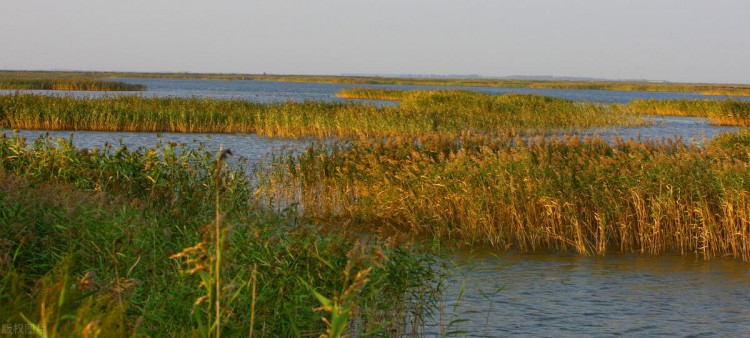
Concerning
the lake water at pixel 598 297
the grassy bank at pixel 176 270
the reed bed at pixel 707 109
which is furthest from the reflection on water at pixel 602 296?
the reed bed at pixel 707 109

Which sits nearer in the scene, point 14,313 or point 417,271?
point 14,313

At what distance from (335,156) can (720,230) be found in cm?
737

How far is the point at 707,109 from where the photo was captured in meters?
51.1

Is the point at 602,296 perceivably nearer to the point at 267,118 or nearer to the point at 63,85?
the point at 267,118

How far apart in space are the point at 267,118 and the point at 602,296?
1001 inches

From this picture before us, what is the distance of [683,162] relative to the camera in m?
13.7

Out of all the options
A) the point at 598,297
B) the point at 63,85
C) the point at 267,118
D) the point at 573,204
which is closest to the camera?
the point at 598,297

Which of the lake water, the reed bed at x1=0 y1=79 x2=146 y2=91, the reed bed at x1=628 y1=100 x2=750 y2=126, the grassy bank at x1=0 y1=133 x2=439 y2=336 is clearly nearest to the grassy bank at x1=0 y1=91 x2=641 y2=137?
the reed bed at x1=628 y1=100 x2=750 y2=126

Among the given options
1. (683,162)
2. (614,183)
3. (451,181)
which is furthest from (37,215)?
(683,162)

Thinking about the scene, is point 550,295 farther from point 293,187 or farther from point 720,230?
point 293,187

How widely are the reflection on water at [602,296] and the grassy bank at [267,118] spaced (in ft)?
57.6

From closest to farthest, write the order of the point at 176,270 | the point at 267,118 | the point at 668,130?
the point at 176,270
the point at 267,118
the point at 668,130

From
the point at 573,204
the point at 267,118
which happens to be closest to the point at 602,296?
the point at 573,204

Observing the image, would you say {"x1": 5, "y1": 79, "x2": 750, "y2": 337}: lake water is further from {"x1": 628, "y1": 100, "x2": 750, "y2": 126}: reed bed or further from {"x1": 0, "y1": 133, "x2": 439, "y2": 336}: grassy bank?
{"x1": 628, "y1": 100, "x2": 750, "y2": 126}: reed bed
